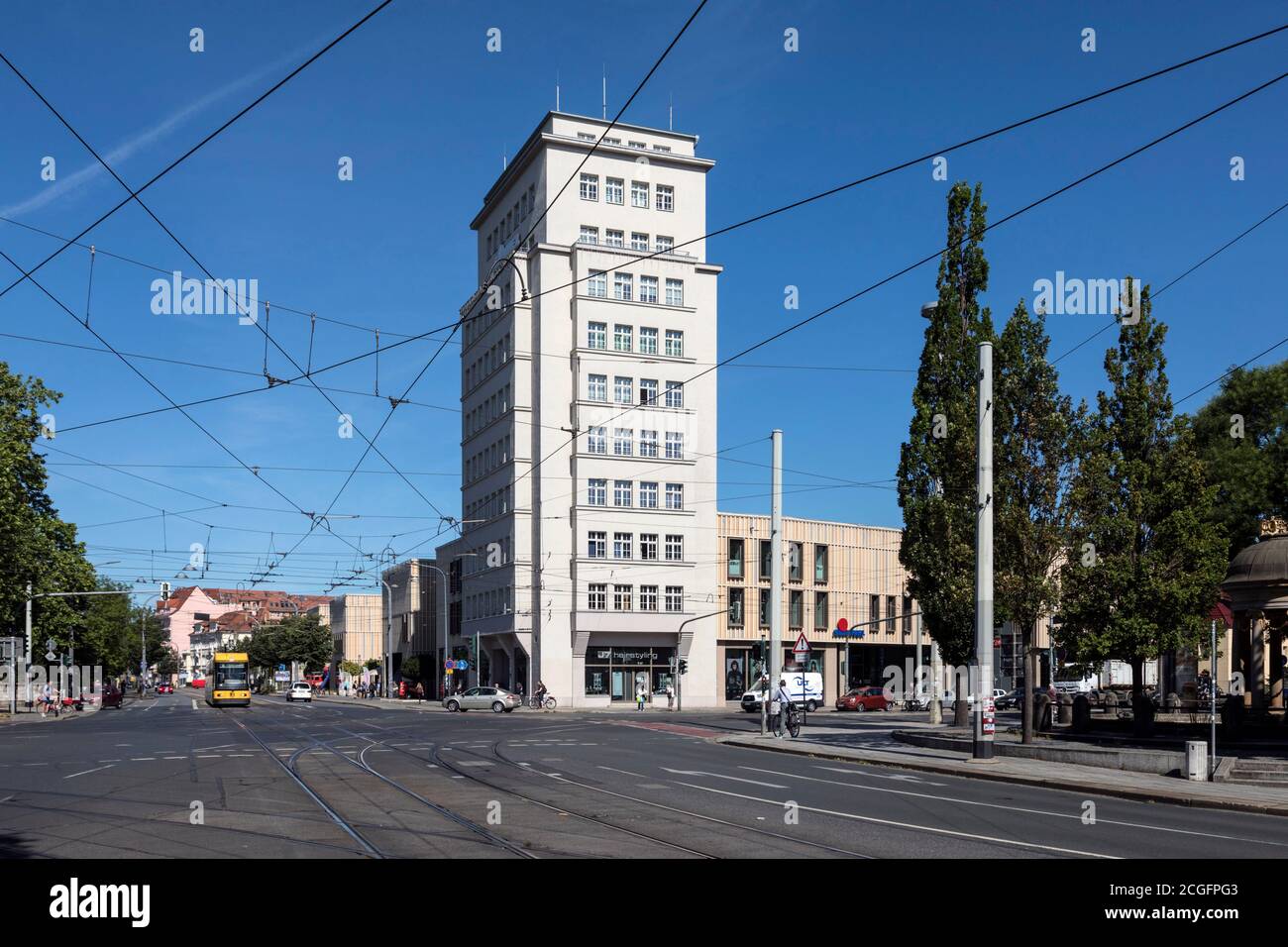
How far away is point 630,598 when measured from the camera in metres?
70.6

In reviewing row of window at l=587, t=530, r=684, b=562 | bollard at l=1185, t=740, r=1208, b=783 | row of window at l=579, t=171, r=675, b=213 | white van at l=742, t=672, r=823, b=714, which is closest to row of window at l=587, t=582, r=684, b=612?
row of window at l=587, t=530, r=684, b=562

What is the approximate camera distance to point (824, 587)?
270ft

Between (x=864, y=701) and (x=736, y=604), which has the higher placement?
(x=736, y=604)

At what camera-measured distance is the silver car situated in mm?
63844

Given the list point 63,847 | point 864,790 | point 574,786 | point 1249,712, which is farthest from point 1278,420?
point 63,847

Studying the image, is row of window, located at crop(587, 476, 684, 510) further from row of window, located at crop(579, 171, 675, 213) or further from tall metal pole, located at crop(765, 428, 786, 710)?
tall metal pole, located at crop(765, 428, 786, 710)

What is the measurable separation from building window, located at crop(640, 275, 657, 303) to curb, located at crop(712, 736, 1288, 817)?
4383 cm

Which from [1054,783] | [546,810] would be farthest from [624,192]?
[546,810]

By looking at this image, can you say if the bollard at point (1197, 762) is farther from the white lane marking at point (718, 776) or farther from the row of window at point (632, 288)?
the row of window at point (632, 288)

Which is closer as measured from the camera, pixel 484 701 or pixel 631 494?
pixel 484 701

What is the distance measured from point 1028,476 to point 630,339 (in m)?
43.5

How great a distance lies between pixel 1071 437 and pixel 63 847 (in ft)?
83.1

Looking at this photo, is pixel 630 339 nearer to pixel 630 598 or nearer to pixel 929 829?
pixel 630 598

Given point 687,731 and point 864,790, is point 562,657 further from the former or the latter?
point 864,790
